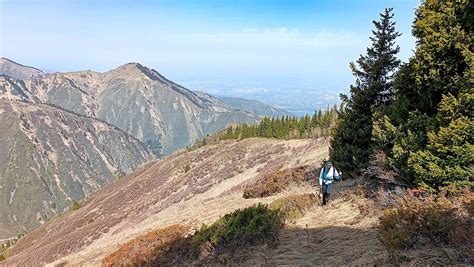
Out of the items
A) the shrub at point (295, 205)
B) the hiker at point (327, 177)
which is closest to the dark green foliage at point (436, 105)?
the hiker at point (327, 177)

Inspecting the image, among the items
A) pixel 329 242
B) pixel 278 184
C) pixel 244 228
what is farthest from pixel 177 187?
pixel 329 242

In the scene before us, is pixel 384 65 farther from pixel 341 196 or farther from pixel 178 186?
pixel 178 186

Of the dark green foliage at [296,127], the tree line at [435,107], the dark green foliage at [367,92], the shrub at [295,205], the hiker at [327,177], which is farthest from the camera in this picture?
the dark green foliage at [296,127]

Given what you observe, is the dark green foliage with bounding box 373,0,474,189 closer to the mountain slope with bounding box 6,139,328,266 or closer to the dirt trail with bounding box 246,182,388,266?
the dirt trail with bounding box 246,182,388,266

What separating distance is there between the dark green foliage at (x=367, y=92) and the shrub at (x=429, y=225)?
981 centimetres

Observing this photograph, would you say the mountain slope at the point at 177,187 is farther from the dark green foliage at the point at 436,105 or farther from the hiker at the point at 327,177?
the dark green foliage at the point at 436,105

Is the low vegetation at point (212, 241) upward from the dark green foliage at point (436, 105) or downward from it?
downward

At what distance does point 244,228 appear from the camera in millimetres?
13477

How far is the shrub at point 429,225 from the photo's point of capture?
823cm

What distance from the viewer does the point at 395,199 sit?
12.0 metres

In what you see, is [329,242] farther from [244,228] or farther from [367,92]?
[367,92]

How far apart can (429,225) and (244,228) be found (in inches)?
244

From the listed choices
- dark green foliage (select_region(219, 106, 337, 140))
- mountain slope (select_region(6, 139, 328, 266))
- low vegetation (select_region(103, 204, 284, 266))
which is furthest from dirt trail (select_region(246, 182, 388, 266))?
dark green foliage (select_region(219, 106, 337, 140))

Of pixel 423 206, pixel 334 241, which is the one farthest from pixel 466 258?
pixel 334 241
